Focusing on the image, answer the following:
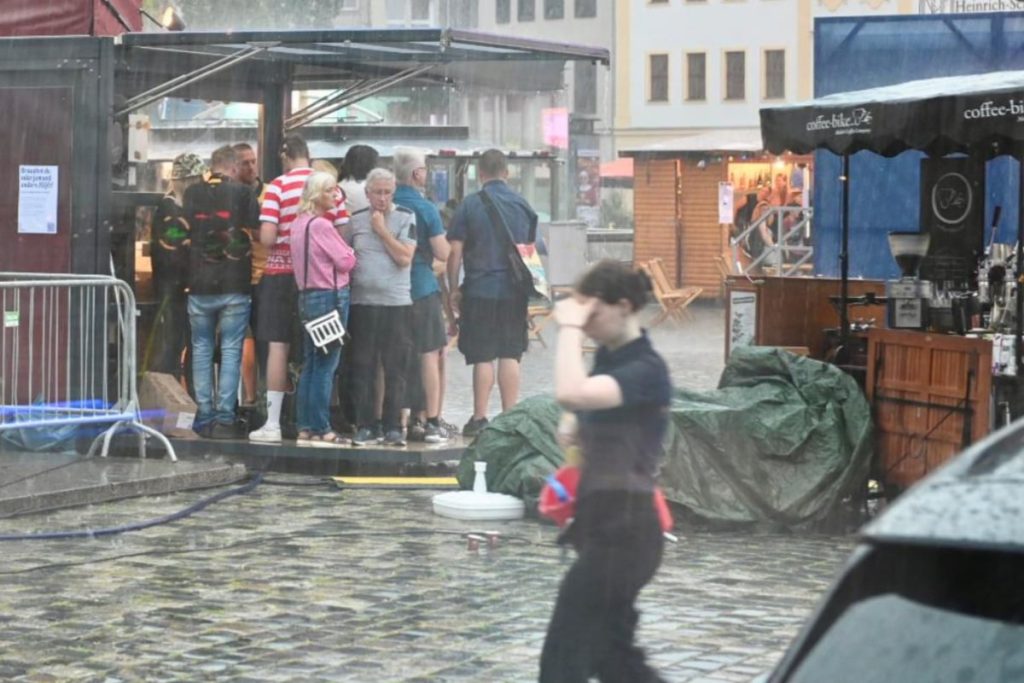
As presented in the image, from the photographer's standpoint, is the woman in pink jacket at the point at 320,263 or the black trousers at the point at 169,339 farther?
the black trousers at the point at 169,339

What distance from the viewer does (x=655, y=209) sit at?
44531 millimetres

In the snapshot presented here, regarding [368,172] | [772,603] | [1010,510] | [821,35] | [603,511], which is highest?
[821,35]

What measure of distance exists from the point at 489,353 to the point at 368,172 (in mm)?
1463

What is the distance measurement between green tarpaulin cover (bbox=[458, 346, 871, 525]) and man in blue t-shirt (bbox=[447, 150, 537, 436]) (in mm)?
2526

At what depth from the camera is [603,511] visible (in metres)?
5.45

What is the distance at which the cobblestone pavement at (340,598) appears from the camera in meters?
7.16

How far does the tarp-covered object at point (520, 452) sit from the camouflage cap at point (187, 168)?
11.2 ft

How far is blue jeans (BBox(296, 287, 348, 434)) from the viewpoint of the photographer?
12641 mm

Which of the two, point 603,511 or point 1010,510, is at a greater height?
point 1010,510

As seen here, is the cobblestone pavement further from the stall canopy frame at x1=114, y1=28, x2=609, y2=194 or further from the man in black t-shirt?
the stall canopy frame at x1=114, y1=28, x2=609, y2=194

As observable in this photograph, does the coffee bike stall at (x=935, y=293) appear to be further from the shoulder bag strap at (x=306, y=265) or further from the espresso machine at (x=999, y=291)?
the shoulder bag strap at (x=306, y=265)

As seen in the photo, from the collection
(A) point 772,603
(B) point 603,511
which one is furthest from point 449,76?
(B) point 603,511

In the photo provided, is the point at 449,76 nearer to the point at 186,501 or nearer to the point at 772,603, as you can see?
the point at 186,501

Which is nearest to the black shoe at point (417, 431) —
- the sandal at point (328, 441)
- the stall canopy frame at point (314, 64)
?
the sandal at point (328, 441)
